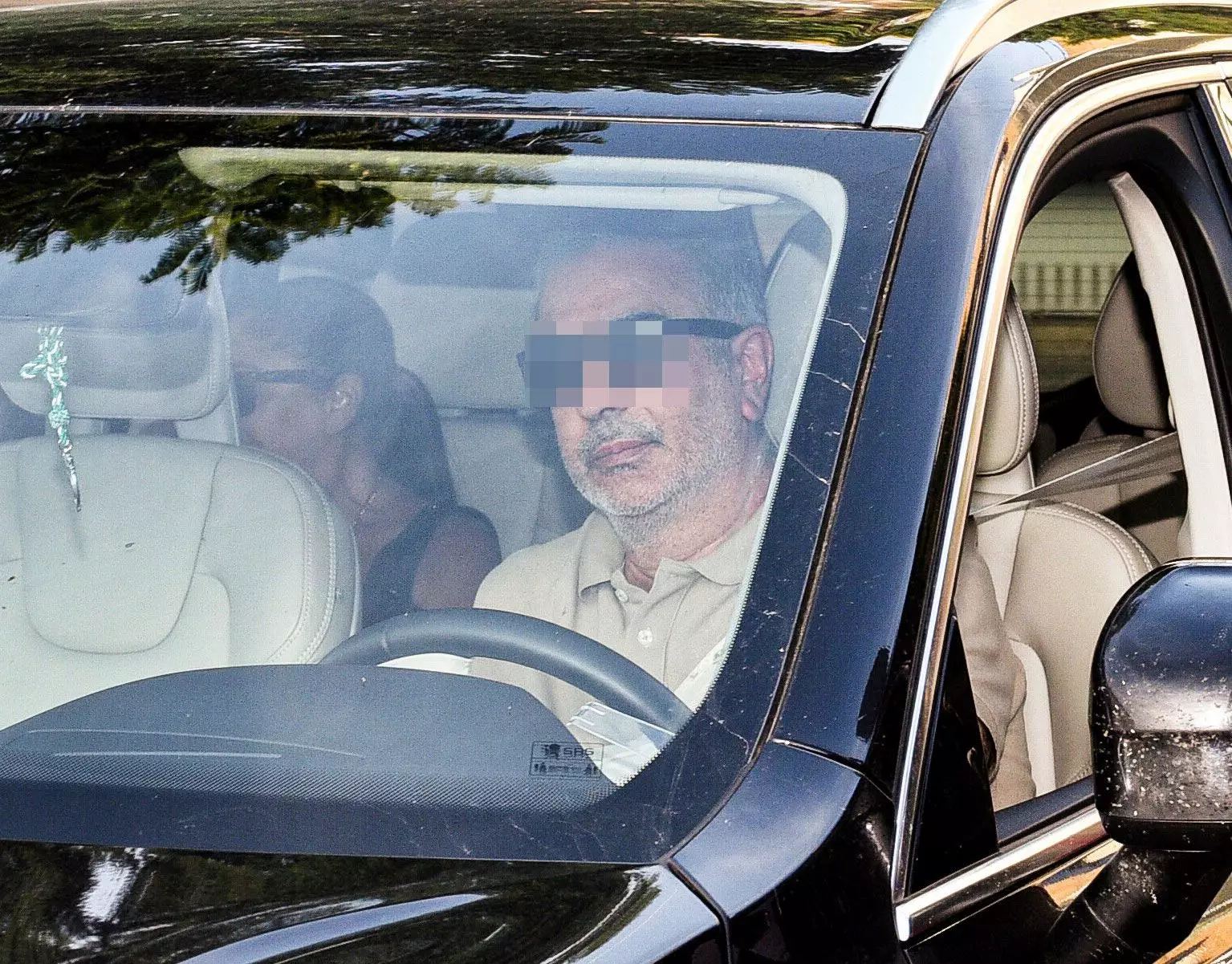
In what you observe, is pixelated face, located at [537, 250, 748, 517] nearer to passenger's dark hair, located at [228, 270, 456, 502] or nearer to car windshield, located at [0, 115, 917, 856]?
car windshield, located at [0, 115, 917, 856]

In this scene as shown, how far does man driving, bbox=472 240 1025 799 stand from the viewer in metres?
1.47

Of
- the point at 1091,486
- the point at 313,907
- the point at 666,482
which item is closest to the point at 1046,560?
the point at 1091,486

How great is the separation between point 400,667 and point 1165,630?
26.1 inches

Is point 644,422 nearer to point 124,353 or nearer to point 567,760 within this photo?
point 567,760

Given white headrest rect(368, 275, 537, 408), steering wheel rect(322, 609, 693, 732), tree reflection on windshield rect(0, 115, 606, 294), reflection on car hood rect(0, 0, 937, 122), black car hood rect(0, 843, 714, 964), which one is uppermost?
reflection on car hood rect(0, 0, 937, 122)

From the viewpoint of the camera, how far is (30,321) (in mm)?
1662

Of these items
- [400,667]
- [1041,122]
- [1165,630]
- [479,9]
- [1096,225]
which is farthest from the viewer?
[1096,225]

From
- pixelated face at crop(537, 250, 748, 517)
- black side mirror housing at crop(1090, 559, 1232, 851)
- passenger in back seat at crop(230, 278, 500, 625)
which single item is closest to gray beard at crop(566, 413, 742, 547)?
pixelated face at crop(537, 250, 748, 517)

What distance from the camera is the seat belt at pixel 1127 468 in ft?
7.14

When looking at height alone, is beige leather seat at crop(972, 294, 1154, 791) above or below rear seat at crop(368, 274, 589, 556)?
below

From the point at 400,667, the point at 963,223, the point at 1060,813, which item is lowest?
the point at 1060,813

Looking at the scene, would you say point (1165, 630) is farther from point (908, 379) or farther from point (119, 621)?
point (119, 621)

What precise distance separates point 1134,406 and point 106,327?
5.08ft

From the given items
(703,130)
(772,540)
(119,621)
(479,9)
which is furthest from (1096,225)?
(119,621)
